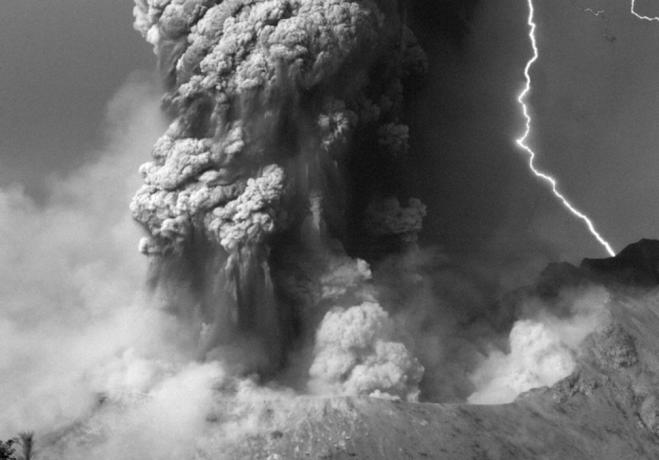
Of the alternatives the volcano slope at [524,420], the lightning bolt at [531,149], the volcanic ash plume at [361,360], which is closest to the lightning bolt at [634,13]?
the lightning bolt at [531,149]

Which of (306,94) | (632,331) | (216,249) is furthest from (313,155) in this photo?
(632,331)

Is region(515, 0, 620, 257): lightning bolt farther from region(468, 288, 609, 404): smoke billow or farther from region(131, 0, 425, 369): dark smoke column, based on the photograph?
region(131, 0, 425, 369): dark smoke column

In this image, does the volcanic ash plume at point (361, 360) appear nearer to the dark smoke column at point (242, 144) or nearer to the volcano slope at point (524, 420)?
the dark smoke column at point (242, 144)

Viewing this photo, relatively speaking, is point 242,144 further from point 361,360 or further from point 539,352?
point 539,352

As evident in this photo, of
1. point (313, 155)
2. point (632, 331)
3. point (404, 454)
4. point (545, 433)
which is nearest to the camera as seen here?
point (404, 454)

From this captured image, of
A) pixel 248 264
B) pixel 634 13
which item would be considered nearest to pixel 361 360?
pixel 248 264

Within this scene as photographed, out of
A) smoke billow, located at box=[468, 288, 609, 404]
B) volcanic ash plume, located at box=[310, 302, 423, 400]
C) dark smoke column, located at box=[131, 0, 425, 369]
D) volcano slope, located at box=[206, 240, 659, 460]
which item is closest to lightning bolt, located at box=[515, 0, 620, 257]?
volcano slope, located at box=[206, 240, 659, 460]

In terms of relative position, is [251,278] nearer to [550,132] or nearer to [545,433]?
[545,433]
